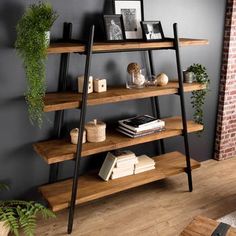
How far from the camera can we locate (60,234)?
2.36 meters

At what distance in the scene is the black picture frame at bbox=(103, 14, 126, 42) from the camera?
232 centimetres

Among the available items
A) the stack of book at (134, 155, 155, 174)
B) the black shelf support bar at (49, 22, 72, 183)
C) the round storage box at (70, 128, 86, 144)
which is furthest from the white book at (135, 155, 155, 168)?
the black shelf support bar at (49, 22, 72, 183)

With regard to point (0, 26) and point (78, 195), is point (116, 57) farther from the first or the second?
point (78, 195)

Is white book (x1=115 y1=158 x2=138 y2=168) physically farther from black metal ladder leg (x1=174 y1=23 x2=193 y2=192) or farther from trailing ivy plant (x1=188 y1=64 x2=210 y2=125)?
trailing ivy plant (x1=188 y1=64 x2=210 y2=125)

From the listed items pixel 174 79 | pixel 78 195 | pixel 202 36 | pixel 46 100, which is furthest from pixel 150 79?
pixel 78 195

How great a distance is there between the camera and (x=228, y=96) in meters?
3.40

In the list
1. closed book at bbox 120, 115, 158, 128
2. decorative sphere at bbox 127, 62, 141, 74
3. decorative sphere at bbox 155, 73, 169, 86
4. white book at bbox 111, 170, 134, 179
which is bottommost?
white book at bbox 111, 170, 134, 179

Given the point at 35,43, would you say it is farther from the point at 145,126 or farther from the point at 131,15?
the point at 145,126

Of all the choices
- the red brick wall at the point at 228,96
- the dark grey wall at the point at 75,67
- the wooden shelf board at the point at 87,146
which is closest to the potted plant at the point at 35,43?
the dark grey wall at the point at 75,67

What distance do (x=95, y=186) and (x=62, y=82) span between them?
2.78ft

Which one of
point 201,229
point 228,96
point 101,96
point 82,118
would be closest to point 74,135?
point 82,118

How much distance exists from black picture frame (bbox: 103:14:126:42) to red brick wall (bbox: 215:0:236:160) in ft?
4.50

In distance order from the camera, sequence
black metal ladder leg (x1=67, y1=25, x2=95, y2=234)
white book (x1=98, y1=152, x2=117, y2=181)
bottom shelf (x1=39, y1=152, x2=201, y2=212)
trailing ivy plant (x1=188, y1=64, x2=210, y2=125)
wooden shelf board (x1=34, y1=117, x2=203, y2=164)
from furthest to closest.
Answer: trailing ivy plant (x1=188, y1=64, x2=210, y2=125), white book (x1=98, y1=152, x2=117, y2=181), bottom shelf (x1=39, y1=152, x2=201, y2=212), wooden shelf board (x1=34, y1=117, x2=203, y2=164), black metal ladder leg (x1=67, y1=25, x2=95, y2=234)

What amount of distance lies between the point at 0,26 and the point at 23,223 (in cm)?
131
